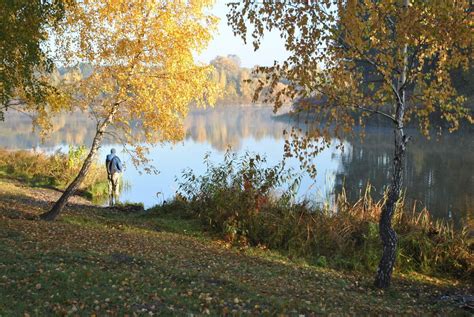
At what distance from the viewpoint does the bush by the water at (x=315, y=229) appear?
1191 centimetres

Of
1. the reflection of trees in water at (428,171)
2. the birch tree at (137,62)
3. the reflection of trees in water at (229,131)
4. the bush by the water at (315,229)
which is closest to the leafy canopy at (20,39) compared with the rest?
the birch tree at (137,62)

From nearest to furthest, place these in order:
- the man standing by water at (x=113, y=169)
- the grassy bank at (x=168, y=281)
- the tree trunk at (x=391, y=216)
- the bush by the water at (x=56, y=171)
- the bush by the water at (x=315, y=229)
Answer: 1. the grassy bank at (x=168, y=281)
2. the tree trunk at (x=391, y=216)
3. the bush by the water at (x=315, y=229)
4. the man standing by water at (x=113, y=169)
5. the bush by the water at (x=56, y=171)

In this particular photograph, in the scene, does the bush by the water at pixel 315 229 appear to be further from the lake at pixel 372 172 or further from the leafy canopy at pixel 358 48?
the leafy canopy at pixel 358 48

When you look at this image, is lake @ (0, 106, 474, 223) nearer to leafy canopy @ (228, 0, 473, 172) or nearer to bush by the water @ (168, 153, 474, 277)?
bush by the water @ (168, 153, 474, 277)

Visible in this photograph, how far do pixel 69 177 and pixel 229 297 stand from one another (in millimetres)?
19928

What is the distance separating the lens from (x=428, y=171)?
28375 mm

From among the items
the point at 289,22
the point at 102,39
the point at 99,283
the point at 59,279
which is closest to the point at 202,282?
the point at 99,283

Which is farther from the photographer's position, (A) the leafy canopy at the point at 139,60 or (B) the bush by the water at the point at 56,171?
(B) the bush by the water at the point at 56,171

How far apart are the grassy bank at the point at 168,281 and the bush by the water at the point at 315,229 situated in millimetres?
842

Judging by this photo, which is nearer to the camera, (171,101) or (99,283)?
(99,283)

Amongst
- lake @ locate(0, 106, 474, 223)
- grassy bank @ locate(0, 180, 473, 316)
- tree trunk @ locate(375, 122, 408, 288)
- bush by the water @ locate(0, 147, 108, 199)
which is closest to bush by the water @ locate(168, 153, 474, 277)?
grassy bank @ locate(0, 180, 473, 316)

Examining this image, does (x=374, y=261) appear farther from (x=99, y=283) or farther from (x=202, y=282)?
(x=99, y=283)

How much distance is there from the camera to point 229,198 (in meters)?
14.4

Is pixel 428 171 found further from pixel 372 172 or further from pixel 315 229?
pixel 315 229
